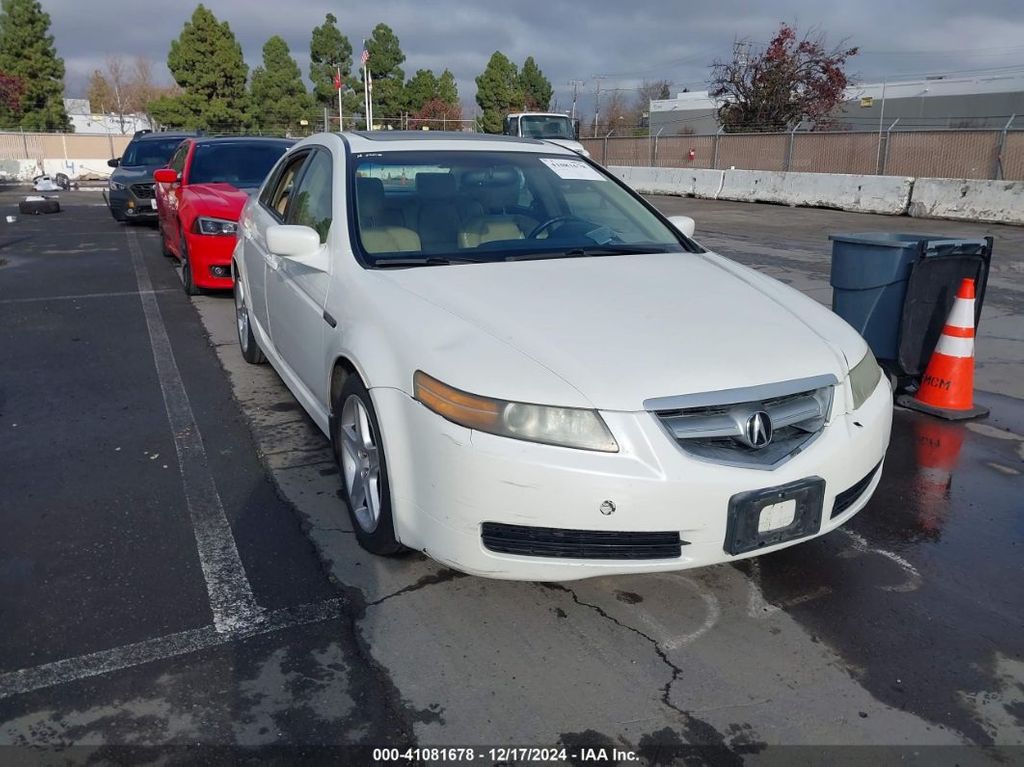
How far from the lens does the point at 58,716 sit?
2.48 meters

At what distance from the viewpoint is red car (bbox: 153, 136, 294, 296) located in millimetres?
8016

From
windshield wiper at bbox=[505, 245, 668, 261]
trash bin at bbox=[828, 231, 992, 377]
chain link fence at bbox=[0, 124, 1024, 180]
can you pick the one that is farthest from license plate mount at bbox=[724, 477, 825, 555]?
chain link fence at bbox=[0, 124, 1024, 180]

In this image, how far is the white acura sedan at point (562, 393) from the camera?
103 inches

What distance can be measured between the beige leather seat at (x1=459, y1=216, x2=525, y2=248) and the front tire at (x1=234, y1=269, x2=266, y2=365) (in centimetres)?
250

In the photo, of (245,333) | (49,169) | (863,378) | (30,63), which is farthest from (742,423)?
(30,63)

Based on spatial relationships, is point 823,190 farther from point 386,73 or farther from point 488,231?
point 386,73

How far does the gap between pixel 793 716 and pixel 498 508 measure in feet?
3.53

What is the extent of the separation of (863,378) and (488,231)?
178 cm

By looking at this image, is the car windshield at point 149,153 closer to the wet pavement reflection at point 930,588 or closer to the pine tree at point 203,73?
the wet pavement reflection at point 930,588

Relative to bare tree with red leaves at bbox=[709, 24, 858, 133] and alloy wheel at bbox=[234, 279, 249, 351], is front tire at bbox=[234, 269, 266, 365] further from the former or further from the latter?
bare tree with red leaves at bbox=[709, 24, 858, 133]

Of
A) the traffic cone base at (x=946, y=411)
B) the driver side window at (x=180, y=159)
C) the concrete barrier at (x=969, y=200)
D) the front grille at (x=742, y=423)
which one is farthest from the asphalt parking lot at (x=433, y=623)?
the concrete barrier at (x=969, y=200)

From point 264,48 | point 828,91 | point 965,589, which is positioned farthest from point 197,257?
point 264,48

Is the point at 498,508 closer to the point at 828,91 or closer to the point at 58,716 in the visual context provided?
the point at 58,716

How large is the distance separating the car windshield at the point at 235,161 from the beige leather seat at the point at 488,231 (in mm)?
5729
